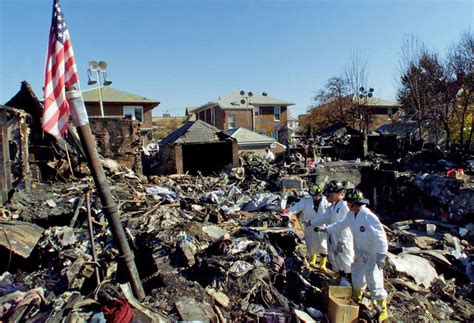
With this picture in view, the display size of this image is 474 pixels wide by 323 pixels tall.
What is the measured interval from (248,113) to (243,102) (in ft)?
4.79

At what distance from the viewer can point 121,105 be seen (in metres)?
29.9

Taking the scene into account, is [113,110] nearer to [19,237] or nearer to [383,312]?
[19,237]

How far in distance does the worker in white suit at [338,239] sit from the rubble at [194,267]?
34 cm

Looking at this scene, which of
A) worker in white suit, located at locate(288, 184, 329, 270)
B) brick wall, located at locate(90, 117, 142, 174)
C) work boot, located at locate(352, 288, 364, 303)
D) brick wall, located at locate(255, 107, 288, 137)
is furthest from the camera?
brick wall, located at locate(255, 107, 288, 137)

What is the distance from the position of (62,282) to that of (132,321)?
3.58 metres

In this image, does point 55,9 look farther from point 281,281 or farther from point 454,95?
point 454,95

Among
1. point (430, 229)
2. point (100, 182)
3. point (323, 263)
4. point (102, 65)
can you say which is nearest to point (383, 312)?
point (323, 263)

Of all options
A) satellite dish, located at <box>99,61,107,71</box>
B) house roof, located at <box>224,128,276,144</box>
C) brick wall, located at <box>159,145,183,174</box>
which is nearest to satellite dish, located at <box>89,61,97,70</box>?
satellite dish, located at <box>99,61,107,71</box>

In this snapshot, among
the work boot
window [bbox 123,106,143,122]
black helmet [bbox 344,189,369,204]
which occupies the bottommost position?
the work boot

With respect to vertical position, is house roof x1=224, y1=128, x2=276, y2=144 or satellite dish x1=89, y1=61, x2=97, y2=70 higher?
satellite dish x1=89, y1=61, x2=97, y2=70

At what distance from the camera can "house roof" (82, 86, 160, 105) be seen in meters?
29.6

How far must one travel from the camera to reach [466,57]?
20094mm

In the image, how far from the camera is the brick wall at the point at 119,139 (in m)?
15.9

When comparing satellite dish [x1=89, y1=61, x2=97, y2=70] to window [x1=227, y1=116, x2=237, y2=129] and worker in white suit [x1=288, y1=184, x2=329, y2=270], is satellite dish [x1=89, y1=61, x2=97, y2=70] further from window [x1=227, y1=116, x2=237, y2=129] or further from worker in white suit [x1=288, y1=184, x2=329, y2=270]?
window [x1=227, y1=116, x2=237, y2=129]
